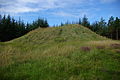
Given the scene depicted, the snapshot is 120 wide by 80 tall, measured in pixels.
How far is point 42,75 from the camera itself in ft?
19.5

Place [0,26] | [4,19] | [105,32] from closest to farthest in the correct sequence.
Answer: [0,26], [4,19], [105,32]

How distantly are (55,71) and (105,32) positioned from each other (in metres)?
62.7

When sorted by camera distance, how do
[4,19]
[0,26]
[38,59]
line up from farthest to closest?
[4,19]
[0,26]
[38,59]

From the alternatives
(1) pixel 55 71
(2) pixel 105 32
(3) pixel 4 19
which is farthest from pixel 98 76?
(2) pixel 105 32

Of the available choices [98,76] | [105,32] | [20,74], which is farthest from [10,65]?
[105,32]

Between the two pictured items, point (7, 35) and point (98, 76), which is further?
point (7, 35)

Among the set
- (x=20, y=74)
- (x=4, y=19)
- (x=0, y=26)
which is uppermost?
(x=4, y=19)

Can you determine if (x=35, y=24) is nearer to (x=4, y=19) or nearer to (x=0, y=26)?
(x=4, y=19)

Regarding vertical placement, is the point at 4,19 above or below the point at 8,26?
above

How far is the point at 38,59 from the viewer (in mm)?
8547

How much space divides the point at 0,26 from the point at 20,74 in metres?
49.4

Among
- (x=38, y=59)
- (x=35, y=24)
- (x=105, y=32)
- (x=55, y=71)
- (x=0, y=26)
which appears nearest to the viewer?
(x=55, y=71)

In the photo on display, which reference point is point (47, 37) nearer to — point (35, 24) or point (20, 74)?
point (20, 74)

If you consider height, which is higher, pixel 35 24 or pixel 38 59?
pixel 35 24
